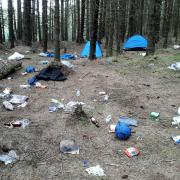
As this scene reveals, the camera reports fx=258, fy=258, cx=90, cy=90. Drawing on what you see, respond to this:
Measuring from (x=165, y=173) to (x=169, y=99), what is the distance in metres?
3.30

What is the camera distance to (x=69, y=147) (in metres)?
4.59

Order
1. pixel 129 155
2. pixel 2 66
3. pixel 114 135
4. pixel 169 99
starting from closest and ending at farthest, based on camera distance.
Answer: pixel 129 155, pixel 114 135, pixel 169 99, pixel 2 66

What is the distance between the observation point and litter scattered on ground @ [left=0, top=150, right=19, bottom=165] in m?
4.12

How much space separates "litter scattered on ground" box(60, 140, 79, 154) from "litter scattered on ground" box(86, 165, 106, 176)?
537 mm

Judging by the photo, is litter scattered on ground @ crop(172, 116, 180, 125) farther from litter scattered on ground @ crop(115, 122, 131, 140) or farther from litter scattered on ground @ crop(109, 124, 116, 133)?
litter scattered on ground @ crop(109, 124, 116, 133)

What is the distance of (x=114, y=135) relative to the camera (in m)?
5.10

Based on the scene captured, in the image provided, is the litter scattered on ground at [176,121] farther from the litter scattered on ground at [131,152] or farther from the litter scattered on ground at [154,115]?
the litter scattered on ground at [131,152]

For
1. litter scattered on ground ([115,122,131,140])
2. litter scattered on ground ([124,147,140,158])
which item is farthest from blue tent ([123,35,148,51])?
litter scattered on ground ([124,147,140,158])

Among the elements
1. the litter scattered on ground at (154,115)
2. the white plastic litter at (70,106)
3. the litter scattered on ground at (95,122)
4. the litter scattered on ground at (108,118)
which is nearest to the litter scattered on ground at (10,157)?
the litter scattered on ground at (95,122)

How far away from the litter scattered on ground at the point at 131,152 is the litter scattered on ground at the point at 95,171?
0.65m

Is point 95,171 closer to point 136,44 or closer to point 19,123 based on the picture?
point 19,123

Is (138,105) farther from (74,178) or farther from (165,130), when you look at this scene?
(74,178)

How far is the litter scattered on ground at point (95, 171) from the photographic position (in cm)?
394

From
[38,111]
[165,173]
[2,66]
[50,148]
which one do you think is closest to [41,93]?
[38,111]
